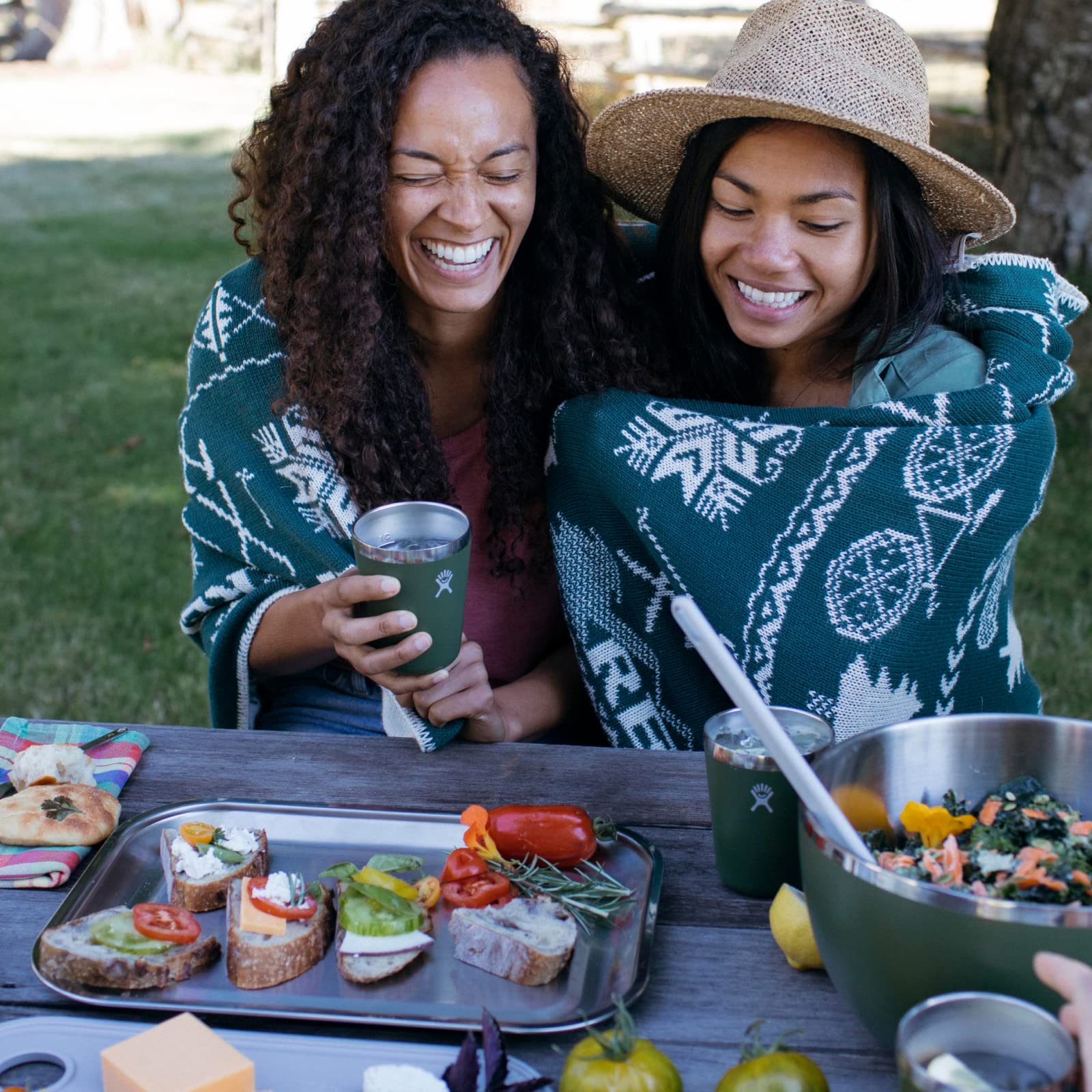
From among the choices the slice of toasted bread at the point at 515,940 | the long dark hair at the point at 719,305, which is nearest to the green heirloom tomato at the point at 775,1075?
the slice of toasted bread at the point at 515,940

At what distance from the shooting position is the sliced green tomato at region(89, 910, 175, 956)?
1.46 metres

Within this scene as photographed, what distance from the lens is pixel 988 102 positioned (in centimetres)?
604

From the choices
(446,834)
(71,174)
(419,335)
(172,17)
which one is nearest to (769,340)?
(419,335)

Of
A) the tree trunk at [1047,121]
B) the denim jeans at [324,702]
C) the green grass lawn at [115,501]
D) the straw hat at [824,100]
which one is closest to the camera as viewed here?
the straw hat at [824,100]

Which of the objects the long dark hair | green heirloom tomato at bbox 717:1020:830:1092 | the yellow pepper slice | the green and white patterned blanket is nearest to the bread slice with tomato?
the yellow pepper slice

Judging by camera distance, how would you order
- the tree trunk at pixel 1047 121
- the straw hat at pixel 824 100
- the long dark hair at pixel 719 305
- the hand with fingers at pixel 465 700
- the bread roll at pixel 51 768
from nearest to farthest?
the bread roll at pixel 51 768
the hand with fingers at pixel 465 700
the straw hat at pixel 824 100
the long dark hair at pixel 719 305
the tree trunk at pixel 1047 121

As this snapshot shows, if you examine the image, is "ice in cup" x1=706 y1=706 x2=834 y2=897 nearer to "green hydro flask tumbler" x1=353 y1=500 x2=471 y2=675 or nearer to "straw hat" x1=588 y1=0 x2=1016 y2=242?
"green hydro flask tumbler" x1=353 y1=500 x2=471 y2=675

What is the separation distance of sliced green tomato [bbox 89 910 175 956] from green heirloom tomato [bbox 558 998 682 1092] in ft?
1.67

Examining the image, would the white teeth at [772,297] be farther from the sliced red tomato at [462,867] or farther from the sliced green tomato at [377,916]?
the sliced green tomato at [377,916]

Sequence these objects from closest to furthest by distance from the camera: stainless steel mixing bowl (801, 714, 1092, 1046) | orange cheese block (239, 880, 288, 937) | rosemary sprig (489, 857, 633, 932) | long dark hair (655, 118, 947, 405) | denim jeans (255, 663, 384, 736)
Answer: stainless steel mixing bowl (801, 714, 1092, 1046)
orange cheese block (239, 880, 288, 937)
rosemary sprig (489, 857, 633, 932)
long dark hair (655, 118, 947, 405)
denim jeans (255, 663, 384, 736)

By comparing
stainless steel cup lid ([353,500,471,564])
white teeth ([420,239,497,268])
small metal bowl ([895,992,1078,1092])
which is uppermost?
white teeth ([420,239,497,268])

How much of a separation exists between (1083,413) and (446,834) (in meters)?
4.71

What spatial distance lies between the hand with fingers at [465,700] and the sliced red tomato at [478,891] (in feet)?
1.11

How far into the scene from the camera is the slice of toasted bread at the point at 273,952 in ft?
4.78
